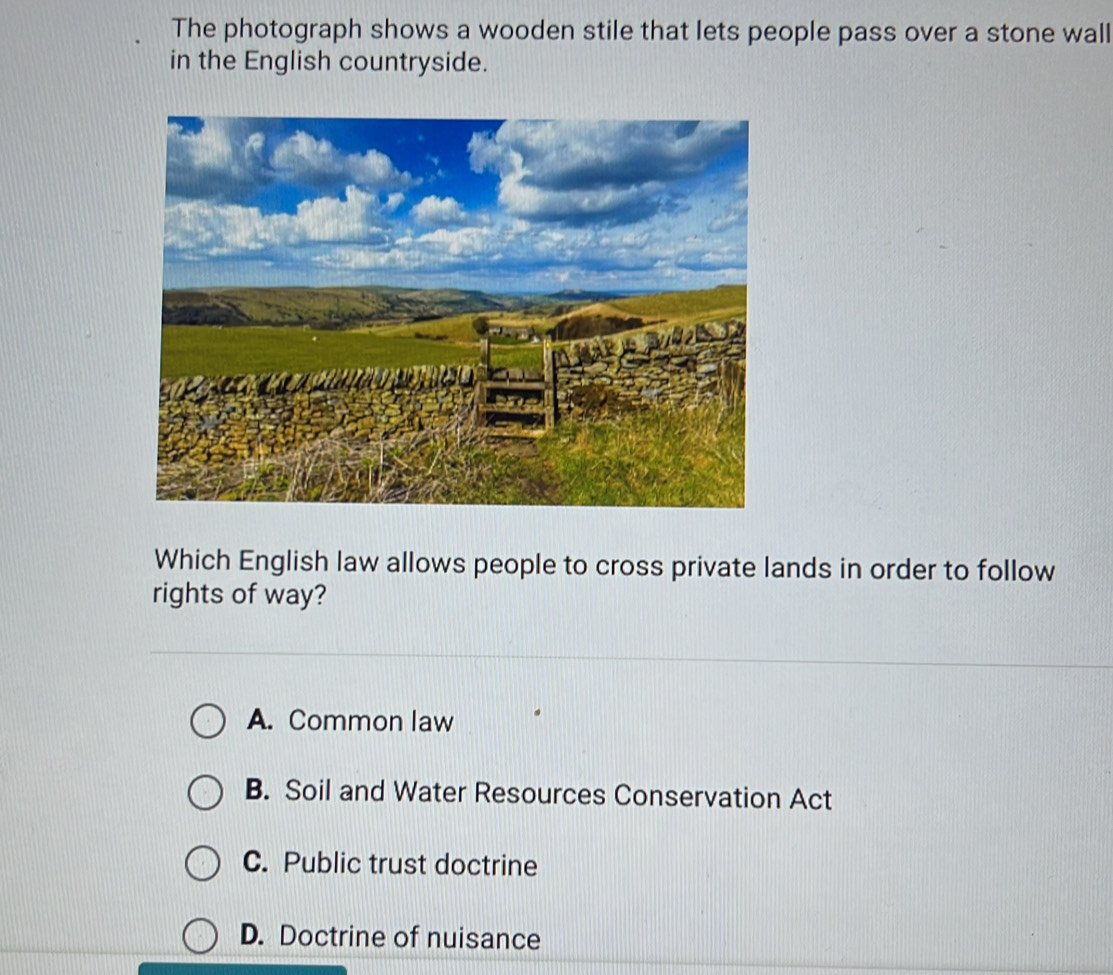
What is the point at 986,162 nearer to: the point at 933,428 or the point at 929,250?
the point at 929,250

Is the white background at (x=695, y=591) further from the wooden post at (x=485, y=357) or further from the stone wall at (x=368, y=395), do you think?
the wooden post at (x=485, y=357)

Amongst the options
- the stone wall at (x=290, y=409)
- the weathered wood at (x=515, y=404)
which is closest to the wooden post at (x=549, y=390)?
the weathered wood at (x=515, y=404)

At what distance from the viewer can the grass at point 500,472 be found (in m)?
0.99

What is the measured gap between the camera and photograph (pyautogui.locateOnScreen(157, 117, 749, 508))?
1.01m

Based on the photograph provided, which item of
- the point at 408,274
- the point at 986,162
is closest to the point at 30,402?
the point at 408,274

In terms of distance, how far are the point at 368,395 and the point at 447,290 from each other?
6.0 inches

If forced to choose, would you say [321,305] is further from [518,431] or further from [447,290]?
[518,431]

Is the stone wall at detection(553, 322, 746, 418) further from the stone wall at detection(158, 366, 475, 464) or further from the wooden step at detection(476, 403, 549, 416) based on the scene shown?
the stone wall at detection(158, 366, 475, 464)

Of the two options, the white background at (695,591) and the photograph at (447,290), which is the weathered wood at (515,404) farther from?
the white background at (695,591)

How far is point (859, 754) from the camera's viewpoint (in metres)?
0.98

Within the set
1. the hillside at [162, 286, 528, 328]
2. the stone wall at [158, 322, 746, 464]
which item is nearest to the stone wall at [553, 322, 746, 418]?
the stone wall at [158, 322, 746, 464]

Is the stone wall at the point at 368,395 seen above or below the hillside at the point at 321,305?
below

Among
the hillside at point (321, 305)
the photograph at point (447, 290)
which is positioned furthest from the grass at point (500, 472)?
the hillside at point (321, 305)

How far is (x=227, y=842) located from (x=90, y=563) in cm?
35
